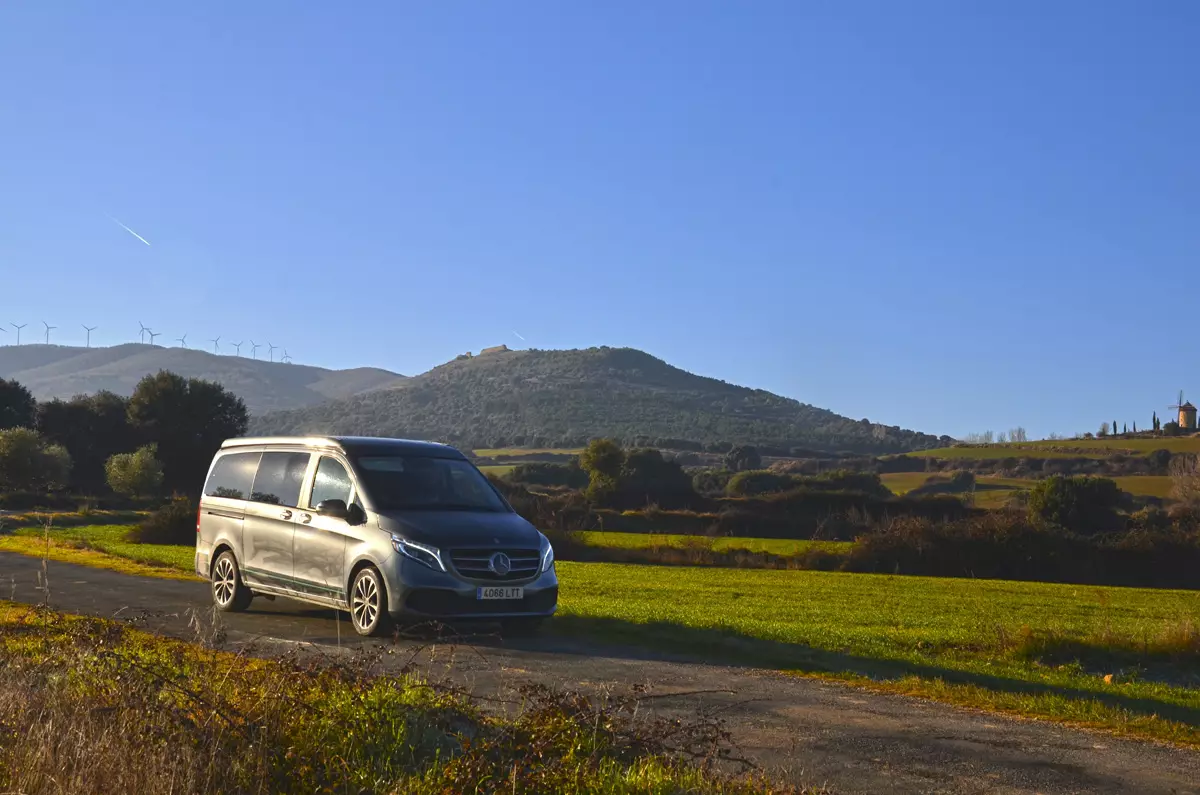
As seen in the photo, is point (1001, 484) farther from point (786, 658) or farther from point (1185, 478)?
point (786, 658)

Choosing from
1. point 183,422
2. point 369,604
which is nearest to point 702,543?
point 369,604

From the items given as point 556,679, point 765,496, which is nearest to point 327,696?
point 556,679

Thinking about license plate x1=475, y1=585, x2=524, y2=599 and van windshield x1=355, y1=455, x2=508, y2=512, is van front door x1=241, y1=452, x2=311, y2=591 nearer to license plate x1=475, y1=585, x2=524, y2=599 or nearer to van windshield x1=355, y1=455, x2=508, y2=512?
van windshield x1=355, y1=455, x2=508, y2=512

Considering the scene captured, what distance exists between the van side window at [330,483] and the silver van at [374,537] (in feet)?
0.05

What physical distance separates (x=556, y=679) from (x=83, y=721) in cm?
479

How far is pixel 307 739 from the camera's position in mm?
6594

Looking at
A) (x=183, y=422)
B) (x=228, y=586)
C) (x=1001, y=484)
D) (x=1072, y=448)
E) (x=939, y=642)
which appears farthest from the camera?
(x=1072, y=448)

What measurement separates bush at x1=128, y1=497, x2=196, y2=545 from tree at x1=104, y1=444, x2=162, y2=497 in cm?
3292

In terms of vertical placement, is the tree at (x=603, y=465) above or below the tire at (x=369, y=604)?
above

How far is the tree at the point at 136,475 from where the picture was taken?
74062 millimetres

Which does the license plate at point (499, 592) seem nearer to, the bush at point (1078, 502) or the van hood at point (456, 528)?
the van hood at point (456, 528)

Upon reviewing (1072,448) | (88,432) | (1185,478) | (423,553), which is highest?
(88,432)

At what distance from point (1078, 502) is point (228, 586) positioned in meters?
67.8

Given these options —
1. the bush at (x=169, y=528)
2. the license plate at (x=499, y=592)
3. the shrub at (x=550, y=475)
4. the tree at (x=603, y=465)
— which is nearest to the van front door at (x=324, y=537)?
the license plate at (x=499, y=592)
